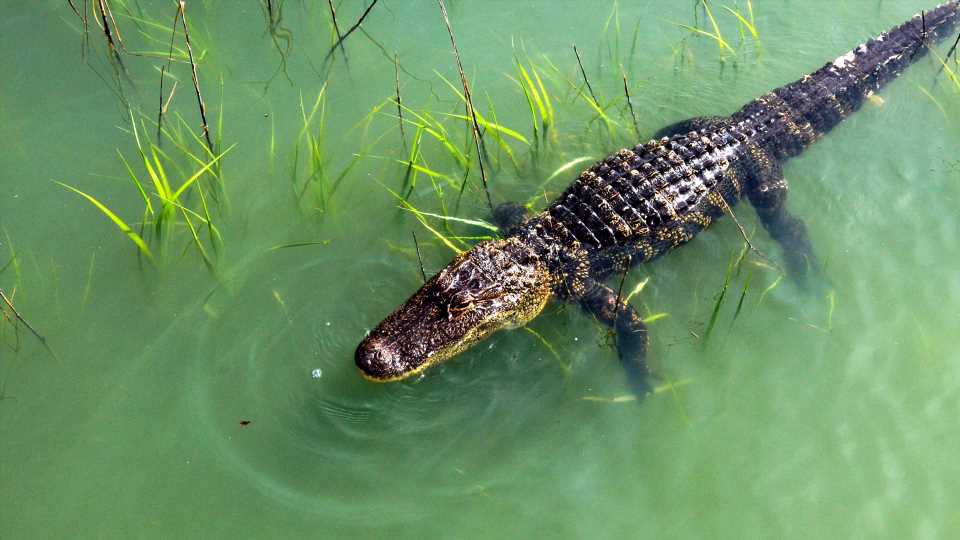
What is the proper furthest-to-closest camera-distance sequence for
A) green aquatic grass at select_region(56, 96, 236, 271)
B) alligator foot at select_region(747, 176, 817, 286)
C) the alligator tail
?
the alligator tail, alligator foot at select_region(747, 176, 817, 286), green aquatic grass at select_region(56, 96, 236, 271)

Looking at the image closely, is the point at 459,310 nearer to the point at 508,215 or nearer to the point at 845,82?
the point at 508,215

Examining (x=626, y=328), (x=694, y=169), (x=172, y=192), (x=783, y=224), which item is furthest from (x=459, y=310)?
(x=783, y=224)

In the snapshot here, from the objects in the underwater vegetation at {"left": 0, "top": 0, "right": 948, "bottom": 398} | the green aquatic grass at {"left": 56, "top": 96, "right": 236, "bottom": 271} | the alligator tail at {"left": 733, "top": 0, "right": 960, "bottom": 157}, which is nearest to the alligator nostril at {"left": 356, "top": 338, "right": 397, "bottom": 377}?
the underwater vegetation at {"left": 0, "top": 0, "right": 948, "bottom": 398}

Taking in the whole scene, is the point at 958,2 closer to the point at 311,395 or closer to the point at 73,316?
the point at 311,395

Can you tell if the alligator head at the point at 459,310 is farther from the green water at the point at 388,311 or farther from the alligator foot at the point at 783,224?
the alligator foot at the point at 783,224

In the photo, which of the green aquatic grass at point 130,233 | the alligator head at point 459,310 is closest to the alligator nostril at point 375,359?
the alligator head at point 459,310

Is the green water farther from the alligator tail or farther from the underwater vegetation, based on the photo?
the alligator tail
